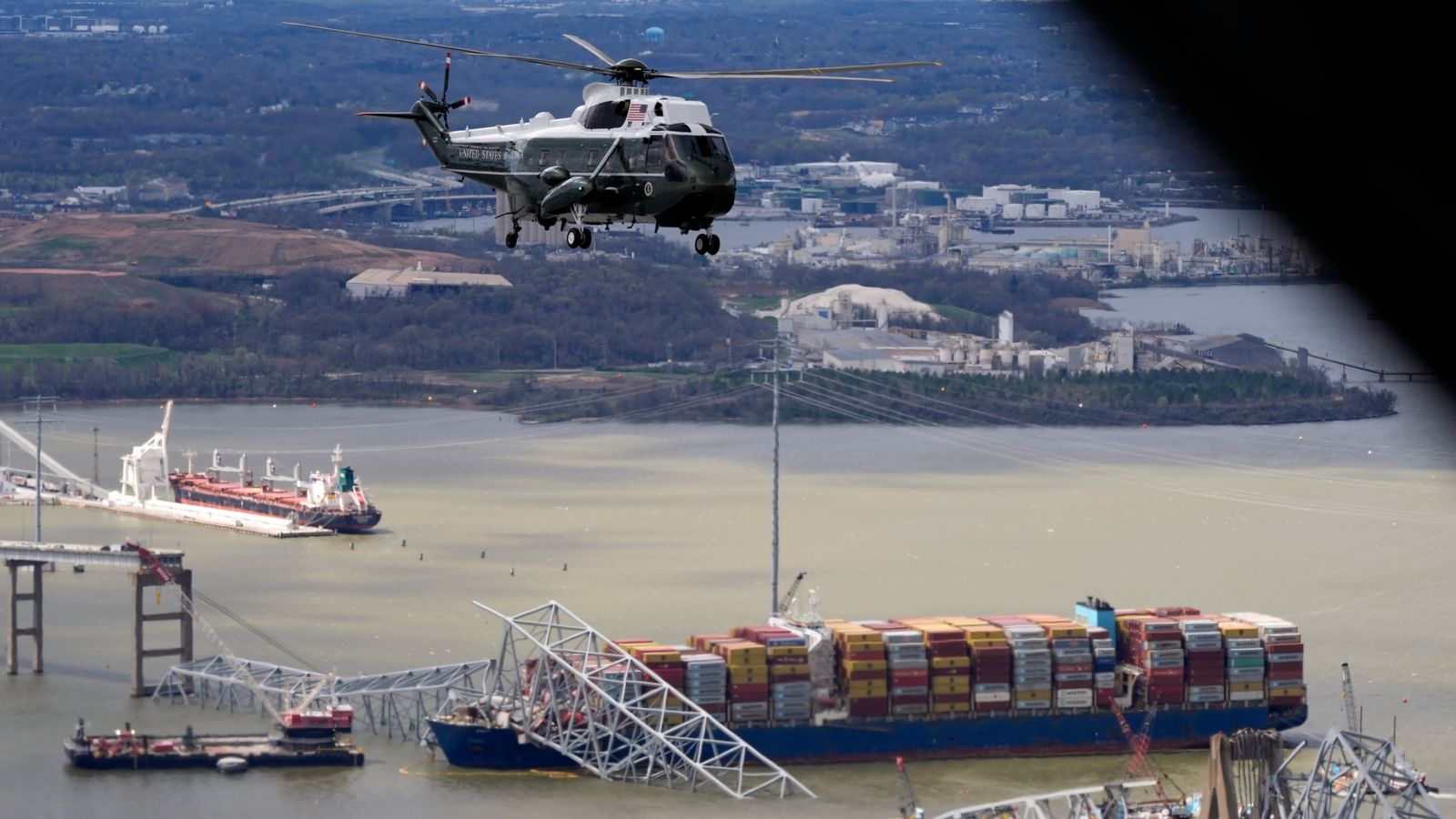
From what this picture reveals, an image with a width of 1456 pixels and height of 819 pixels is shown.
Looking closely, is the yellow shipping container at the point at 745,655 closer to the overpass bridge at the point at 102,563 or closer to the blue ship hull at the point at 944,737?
the blue ship hull at the point at 944,737

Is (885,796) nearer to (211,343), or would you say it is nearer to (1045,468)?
(1045,468)

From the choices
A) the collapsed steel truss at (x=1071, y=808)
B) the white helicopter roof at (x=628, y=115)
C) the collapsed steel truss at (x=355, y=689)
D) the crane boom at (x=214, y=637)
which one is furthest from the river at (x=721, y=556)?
the white helicopter roof at (x=628, y=115)

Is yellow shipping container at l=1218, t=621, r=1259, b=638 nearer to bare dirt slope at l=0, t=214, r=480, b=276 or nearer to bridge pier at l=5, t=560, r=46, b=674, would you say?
bridge pier at l=5, t=560, r=46, b=674

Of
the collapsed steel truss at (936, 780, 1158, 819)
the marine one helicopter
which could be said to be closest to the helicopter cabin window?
the marine one helicopter

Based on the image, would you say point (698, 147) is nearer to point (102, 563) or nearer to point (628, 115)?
point (628, 115)

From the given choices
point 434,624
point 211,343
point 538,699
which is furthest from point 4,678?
point 211,343

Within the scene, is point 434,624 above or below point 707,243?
below
